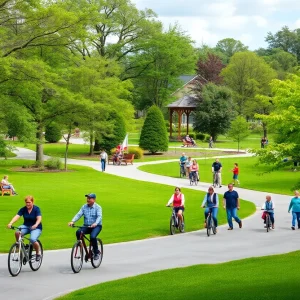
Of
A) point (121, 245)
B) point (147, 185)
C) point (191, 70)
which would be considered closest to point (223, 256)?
point (121, 245)

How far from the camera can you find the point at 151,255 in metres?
17.7

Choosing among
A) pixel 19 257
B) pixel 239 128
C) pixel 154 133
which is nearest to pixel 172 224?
pixel 19 257

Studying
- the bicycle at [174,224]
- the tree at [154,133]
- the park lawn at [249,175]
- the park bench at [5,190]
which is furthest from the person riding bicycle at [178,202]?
the tree at [154,133]

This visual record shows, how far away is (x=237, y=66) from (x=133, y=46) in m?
33.2

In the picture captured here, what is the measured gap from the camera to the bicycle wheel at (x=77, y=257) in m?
14.4

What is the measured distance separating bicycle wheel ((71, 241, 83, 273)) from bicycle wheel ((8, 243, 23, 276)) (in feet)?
3.51

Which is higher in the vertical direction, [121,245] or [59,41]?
[59,41]

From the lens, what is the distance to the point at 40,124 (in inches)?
1964

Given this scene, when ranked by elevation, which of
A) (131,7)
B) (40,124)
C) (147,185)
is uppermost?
(131,7)

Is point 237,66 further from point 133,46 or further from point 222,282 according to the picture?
point 222,282

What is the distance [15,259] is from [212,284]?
4130 mm

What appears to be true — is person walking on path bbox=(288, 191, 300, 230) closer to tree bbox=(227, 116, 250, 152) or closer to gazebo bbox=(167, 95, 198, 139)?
tree bbox=(227, 116, 250, 152)

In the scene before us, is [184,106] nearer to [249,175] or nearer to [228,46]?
[249,175]

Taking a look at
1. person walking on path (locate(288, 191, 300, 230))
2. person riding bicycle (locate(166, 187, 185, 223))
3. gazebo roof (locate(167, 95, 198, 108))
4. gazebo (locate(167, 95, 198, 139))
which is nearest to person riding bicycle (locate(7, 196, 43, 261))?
person riding bicycle (locate(166, 187, 185, 223))
